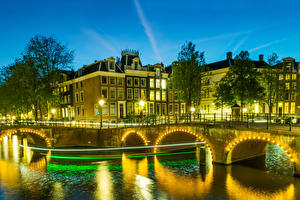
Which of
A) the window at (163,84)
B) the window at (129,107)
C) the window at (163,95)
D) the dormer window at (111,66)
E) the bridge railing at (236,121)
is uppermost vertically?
the dormer window at (111,66)

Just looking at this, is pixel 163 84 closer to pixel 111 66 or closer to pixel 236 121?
pixel 111 66

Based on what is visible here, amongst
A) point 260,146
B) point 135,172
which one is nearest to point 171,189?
point 135,172

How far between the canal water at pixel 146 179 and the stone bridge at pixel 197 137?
1.44 m

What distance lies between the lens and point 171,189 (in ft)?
54.1

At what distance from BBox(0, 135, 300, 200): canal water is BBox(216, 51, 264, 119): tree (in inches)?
409

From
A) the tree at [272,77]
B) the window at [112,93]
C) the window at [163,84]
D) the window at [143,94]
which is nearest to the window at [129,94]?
the window at [143,94]

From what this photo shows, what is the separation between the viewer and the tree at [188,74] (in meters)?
35.4

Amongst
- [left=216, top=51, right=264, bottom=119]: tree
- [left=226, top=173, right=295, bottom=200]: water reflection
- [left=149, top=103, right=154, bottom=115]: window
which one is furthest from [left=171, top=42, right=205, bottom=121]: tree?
[left=226, top=173, right=295, bottom=200]: water reflection

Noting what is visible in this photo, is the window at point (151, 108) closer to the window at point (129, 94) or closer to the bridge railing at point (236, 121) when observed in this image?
the window at point (129, 94)

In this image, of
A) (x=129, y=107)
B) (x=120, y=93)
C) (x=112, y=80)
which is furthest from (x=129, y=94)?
(x=112, y=80)

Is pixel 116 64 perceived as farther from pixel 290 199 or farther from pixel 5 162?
pixel 290 199

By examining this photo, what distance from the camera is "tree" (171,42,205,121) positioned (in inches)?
1393

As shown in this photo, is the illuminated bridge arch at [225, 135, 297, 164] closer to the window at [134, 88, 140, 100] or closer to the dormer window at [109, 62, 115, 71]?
the window at [134, 88, 140, 100]

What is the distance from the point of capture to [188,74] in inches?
1380
